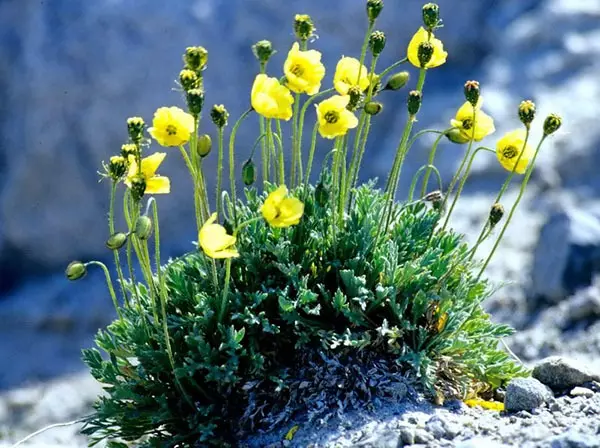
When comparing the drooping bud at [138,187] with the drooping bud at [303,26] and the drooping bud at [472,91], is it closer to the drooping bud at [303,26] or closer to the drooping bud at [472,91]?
the drooping bud at [303,26]

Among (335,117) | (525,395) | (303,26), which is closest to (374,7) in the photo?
(303,26)

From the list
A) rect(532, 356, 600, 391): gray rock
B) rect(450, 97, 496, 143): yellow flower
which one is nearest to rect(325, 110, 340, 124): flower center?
rect(450, 97, 496, 143): yellow flower

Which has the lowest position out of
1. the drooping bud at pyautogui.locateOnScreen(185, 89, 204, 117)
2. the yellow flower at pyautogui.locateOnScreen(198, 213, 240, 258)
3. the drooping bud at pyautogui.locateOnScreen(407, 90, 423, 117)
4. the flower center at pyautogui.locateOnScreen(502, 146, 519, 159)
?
the yellow flower at pyautogui.locateOnScreen(198, 213, 240, 258)

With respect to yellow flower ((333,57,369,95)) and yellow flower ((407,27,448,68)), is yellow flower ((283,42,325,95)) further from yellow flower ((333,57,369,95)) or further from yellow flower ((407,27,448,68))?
yellow flower ((407,27,448,68))

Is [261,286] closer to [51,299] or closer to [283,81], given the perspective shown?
[283,81]

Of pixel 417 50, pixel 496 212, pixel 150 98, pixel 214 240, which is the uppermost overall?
pixel 150 98

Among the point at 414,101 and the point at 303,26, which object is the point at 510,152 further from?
the point at 303,26

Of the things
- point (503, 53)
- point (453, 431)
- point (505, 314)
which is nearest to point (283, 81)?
point (453, 431)
